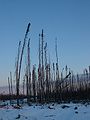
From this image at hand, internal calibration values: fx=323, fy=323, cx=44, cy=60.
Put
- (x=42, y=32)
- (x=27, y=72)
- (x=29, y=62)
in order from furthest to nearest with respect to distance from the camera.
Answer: (x=27, y=72) → (x=29, y=62) → (x=42, y=32)

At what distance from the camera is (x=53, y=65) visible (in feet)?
128

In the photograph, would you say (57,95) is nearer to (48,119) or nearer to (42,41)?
(42,41)

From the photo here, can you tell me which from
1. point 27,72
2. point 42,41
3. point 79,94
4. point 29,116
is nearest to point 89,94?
point 79,94

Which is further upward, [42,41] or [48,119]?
[42,41]

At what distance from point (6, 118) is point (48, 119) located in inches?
64.5

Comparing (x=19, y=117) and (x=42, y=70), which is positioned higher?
(x=42, y=70)

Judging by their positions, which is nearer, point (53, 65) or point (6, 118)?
point (6, 118)

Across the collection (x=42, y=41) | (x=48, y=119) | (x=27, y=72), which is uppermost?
(x=42, y=41)

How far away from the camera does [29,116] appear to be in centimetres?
1245

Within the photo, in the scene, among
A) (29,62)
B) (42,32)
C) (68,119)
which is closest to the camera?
(68,119)

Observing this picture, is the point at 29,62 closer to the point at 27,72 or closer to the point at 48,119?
the point at 27,72

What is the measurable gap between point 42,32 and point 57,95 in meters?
10.7

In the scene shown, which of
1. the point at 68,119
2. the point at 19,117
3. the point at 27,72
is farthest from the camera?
the point at 27,72

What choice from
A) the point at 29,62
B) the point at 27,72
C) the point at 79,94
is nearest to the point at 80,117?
the point at 29,62
